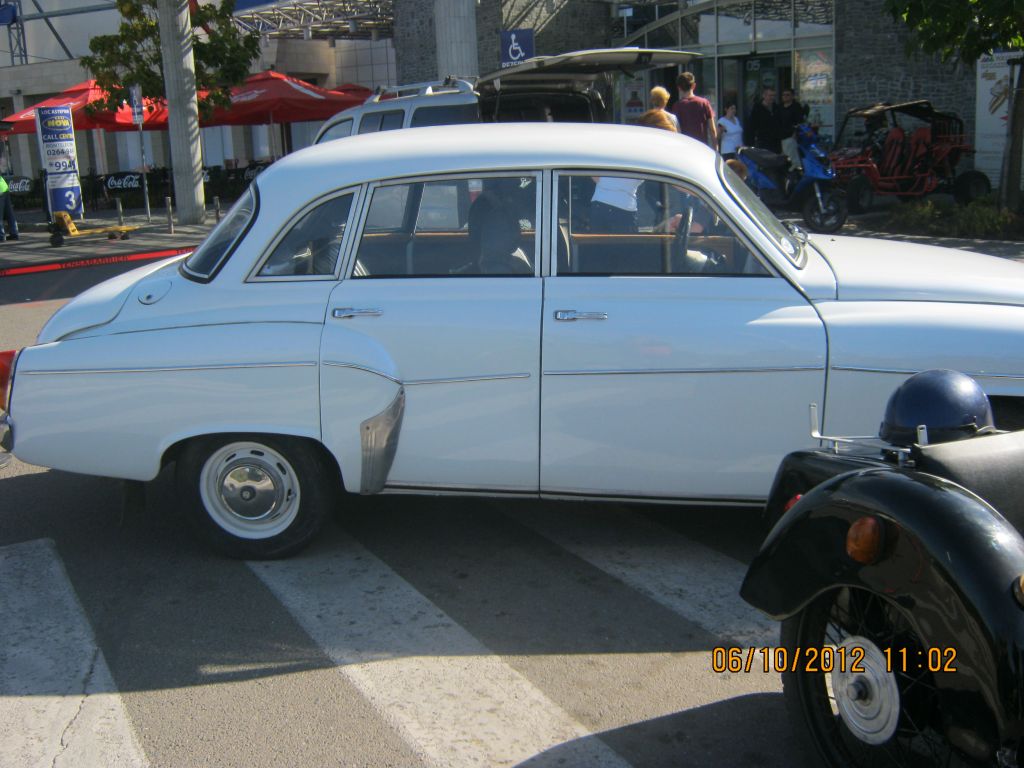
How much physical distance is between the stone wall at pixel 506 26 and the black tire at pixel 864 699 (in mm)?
24537

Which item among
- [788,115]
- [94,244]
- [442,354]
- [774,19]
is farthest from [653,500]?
[774,19]

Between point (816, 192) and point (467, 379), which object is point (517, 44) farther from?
point (467, 379)

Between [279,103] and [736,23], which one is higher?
[736,23]

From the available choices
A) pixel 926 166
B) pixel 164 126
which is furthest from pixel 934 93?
pixel 164 126

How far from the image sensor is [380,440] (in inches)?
187

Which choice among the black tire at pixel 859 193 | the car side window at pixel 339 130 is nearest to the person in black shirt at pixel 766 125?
the black tire at pixel 859 193

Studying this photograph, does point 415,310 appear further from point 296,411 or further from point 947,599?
point 947,599

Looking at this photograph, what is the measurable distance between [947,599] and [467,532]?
301 centimetres

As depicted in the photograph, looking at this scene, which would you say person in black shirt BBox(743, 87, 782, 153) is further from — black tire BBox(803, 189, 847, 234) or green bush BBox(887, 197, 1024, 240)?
black tire BBox(803, 189, 847, 234)

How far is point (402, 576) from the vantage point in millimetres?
4852

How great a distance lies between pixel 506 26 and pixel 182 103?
9.17 m

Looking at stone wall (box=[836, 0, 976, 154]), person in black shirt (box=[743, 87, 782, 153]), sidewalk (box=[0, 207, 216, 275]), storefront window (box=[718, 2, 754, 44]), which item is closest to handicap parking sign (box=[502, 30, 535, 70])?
person in black shirt (box=[743, 87, 782, 153])

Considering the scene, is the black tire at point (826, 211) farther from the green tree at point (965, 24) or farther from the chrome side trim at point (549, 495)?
the chrome side trim at point (549, 495)

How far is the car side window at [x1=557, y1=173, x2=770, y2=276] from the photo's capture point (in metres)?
4.78
